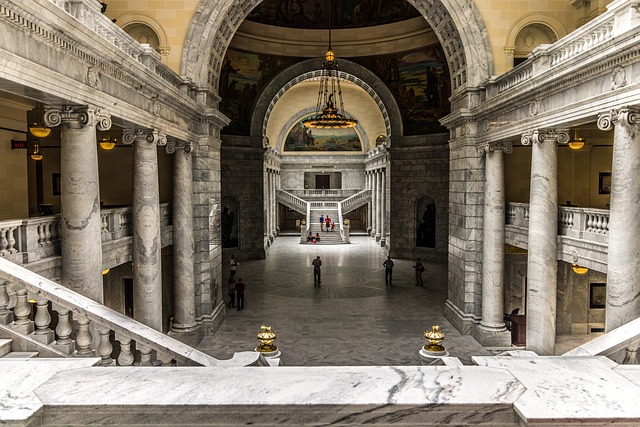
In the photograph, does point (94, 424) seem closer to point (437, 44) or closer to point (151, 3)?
point (151, 3)

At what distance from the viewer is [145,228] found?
37.9 feet

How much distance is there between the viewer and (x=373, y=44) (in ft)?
91.0

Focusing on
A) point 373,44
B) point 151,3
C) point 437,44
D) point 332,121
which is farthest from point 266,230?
point 151,3

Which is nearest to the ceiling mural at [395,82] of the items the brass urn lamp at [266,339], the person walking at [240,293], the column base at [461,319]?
the person walking at [240,293]

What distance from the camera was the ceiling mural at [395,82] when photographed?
26.5m

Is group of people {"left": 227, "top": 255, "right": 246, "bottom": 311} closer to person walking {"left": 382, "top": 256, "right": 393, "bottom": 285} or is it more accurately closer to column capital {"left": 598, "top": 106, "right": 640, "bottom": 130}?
person walking {"left": 382, "top": 256, "right": 393, "bottom": 285}

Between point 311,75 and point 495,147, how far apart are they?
17629 mm

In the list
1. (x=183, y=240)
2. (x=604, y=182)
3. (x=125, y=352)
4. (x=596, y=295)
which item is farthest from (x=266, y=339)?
(x=596, y=295)

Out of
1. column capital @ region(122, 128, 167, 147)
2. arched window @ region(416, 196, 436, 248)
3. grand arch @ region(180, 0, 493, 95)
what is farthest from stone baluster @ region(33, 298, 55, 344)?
arched window @ region(416, 196, 436, 248)

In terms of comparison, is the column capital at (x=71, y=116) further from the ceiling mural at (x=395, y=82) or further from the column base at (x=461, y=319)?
the ceiling mural at (x=395, y=82)

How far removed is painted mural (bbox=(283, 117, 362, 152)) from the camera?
46.3 meters

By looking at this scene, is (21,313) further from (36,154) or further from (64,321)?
(36,154)

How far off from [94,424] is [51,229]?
21.5ft

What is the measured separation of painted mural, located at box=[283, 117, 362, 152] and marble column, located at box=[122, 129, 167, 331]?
1374 inches
